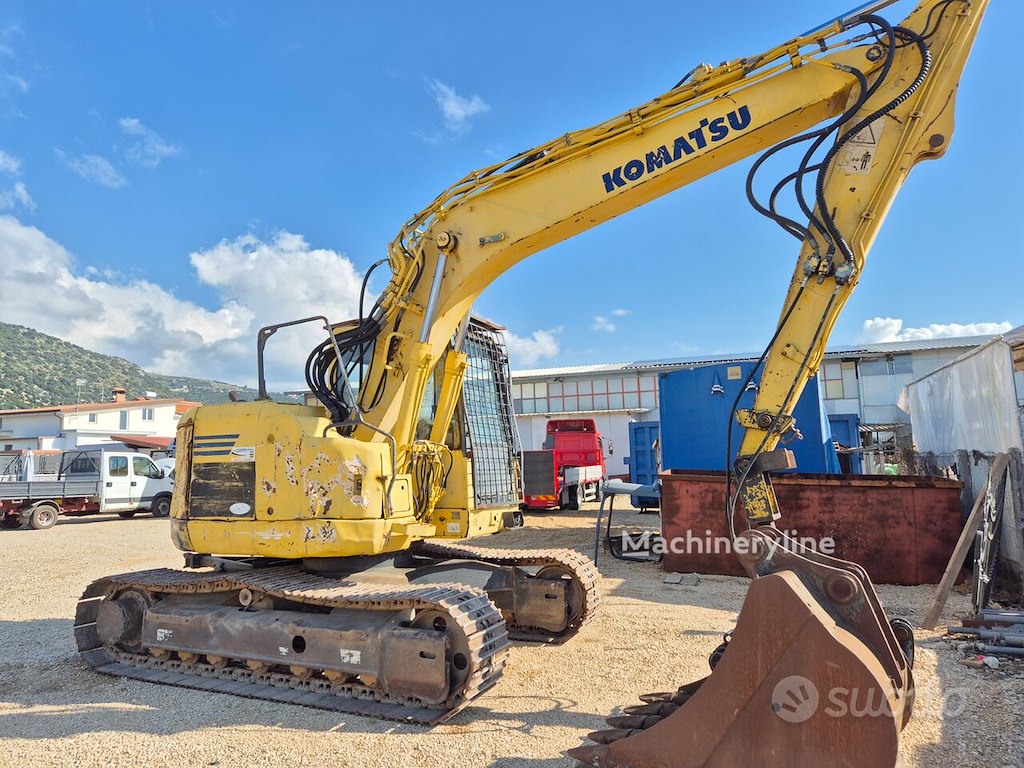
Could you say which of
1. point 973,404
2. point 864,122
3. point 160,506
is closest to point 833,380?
point 973,404

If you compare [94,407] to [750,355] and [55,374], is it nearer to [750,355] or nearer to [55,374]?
[750,355]

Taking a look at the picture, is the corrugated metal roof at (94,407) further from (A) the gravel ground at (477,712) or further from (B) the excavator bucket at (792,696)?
(B) the excavator bucket at (792,696)

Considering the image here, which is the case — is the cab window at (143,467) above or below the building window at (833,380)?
below

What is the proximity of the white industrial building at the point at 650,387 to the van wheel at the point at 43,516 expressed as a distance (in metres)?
17.6

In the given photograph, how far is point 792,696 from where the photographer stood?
3.10 metres

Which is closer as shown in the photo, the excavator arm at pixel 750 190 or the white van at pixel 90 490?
the excavator arm at pixel 750 190

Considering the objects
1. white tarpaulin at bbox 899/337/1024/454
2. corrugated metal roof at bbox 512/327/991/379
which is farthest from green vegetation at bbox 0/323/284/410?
white tarpaulin at bbox 899/337/1024/454

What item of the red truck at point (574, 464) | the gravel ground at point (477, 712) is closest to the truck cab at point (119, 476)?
the red truck at point (574, 464)

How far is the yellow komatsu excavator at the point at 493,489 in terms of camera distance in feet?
10.7

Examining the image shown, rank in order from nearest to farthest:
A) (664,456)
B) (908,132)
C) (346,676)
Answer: (908,132), (346,676), (664,456)

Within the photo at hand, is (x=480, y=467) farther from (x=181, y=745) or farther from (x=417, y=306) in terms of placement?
(x=181, y=745)

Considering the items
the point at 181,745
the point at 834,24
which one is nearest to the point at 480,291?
the point at 834,24

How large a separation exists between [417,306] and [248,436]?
1748 millimetres

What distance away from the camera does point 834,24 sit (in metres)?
4.30
